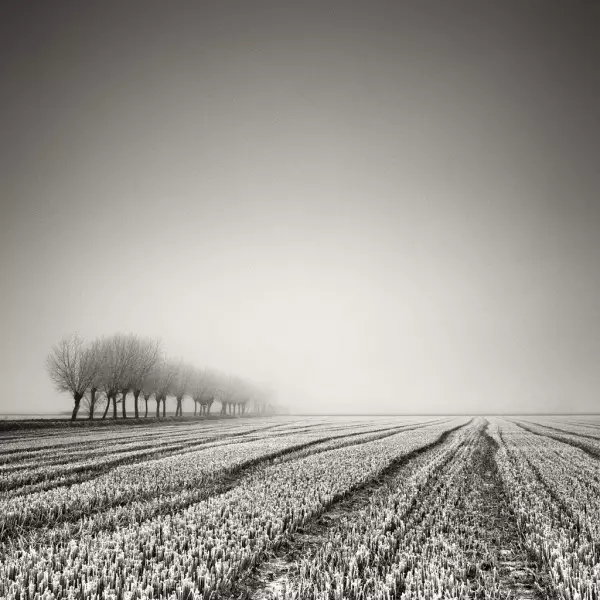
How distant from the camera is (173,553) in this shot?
561cm

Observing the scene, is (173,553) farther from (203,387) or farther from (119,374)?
(203,387)

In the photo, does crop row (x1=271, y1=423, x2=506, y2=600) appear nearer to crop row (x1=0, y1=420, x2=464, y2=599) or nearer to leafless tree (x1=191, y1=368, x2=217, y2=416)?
crop row (x1=0, y1=420, x2=464, y2=599)

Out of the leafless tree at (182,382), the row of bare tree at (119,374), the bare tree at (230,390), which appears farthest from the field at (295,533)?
the bare tree at (230,390)

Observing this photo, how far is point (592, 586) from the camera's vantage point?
482cm

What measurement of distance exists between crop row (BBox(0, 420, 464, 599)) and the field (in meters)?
0.03

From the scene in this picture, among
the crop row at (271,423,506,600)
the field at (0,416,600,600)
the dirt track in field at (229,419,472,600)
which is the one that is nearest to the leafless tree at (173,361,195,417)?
the field at (0,416,600,600)

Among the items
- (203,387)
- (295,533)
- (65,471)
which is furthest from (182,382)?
(295,533)

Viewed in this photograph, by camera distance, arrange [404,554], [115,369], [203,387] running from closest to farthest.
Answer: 1. [404,554]
2. [115,369]
3. [203,387]

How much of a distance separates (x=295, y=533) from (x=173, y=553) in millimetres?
2606

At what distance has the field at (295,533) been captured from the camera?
4812 millimetres

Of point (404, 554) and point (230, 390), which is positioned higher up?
point (404, 554)

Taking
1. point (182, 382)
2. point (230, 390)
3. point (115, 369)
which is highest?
point (115, 369)

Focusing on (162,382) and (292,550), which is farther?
(162,382)

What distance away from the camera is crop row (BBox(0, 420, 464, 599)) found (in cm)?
457
